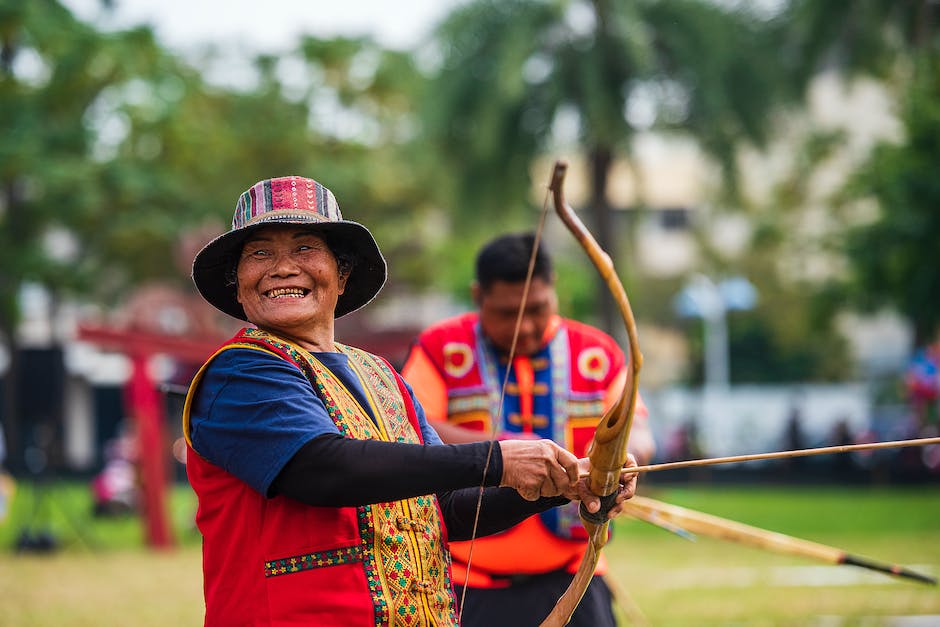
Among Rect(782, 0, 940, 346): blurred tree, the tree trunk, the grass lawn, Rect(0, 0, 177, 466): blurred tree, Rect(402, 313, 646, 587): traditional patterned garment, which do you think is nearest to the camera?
Rect(402, 313, 646, 587): traditional patterned garment

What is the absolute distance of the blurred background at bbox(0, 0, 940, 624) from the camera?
55.0ft

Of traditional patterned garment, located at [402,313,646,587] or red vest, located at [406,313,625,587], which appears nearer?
red vest, located at [406,313,625,587]

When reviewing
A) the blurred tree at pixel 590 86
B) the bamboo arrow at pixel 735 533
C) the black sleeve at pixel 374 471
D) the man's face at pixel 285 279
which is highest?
the blurred tree at pixel 590 86

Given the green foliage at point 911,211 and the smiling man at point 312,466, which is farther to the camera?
the green foliage at point 911,211

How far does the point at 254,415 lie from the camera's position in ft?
8.55

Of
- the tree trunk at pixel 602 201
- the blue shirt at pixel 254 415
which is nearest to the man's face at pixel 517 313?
the blue shirt at pixel 254 415

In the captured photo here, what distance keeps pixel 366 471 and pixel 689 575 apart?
9772mm

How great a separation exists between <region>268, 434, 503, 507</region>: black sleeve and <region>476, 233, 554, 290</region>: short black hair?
2173mm

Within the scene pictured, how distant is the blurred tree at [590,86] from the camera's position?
54.3ft

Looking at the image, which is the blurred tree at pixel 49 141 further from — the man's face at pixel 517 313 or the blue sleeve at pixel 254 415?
the blue sleeve at pixel 254 415

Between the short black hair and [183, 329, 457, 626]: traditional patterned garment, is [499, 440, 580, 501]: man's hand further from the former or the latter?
the short black hair

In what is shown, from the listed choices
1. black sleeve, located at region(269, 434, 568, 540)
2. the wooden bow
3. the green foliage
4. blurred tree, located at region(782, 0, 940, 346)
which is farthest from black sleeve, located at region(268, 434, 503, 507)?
the green foliage

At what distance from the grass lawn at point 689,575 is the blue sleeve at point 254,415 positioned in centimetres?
278

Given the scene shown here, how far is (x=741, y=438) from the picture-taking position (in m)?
34.0
